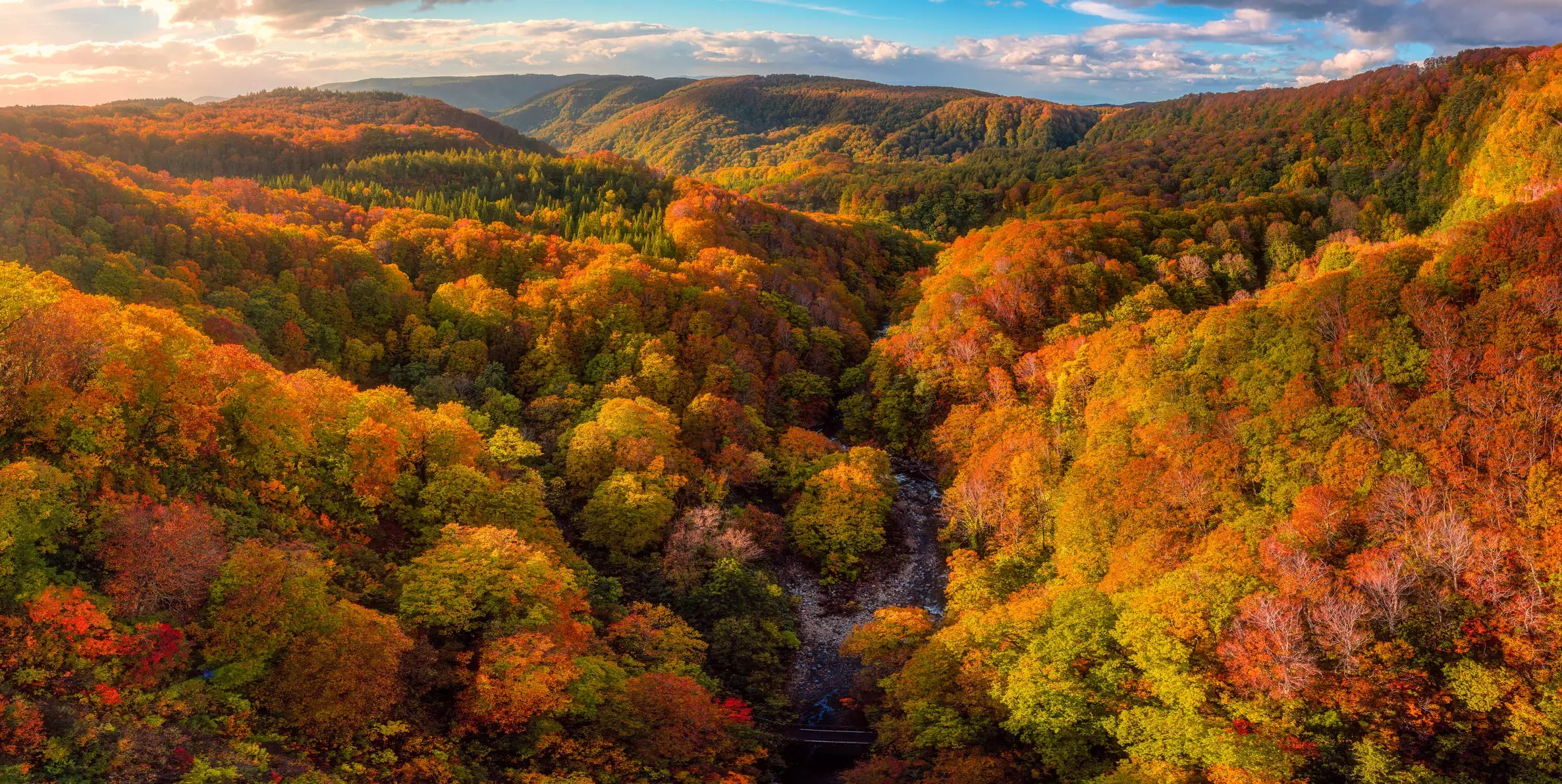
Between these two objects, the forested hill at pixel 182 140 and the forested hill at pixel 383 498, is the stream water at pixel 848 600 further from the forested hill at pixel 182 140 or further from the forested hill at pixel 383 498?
the forested hill at pixel 182 140

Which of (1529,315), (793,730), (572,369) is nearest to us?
(793,730)

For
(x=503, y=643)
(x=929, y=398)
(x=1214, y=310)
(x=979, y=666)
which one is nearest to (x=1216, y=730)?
(x=979, y=666)

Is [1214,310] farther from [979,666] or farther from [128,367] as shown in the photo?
[128,367]

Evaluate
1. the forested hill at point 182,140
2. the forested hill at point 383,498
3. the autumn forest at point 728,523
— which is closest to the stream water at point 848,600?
the autumn forest at point 728,523

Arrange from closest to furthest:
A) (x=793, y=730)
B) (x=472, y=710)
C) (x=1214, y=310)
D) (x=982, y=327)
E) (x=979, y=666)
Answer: (x=472, y=710), (x=979, y=666), (x=793, y=730), (x=1214, y=310), (x=982, y=327)

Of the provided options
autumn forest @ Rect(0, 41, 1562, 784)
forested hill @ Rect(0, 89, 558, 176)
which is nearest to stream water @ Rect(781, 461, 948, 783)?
autumn forest @ Rect(0, 41, 1562, 784)

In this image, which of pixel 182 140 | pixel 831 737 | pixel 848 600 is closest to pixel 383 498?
pixel 831 737

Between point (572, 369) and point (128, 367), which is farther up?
point (128, 367)
